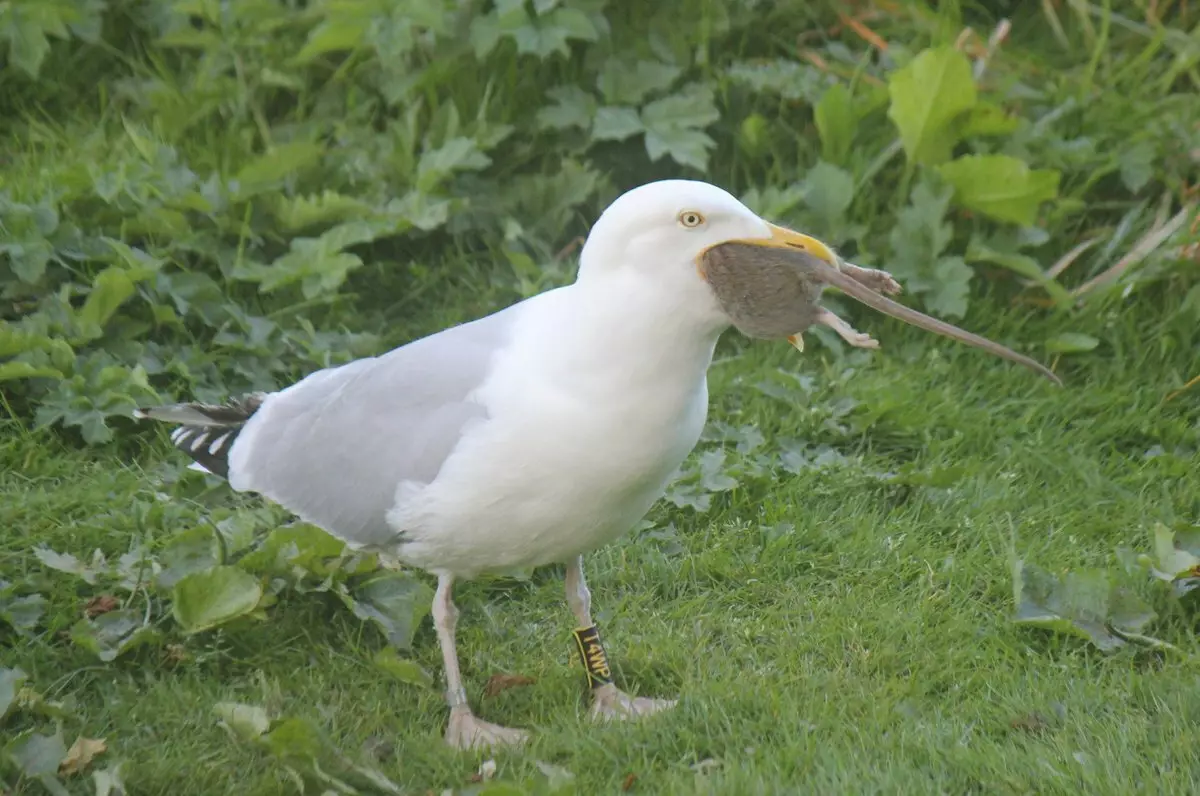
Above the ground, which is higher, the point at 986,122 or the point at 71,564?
the point at 71,564

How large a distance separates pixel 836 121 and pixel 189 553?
9.23ft

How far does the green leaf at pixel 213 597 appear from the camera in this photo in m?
3.90

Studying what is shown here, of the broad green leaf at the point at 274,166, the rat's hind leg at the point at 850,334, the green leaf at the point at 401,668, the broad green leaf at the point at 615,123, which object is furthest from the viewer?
the broad green leaf at the point at 615,123

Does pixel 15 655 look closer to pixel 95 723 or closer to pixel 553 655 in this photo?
pixel 95 723

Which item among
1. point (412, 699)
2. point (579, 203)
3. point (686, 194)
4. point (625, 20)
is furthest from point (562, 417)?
point (625, 20)

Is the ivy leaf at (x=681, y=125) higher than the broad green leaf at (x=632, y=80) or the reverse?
the reverse

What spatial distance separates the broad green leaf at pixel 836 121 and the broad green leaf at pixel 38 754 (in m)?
3.41

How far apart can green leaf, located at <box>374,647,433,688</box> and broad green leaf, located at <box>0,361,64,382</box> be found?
1.58 meters

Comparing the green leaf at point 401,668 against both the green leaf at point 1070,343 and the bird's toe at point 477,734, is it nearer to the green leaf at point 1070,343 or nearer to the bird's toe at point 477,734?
the bird's toe at point 477,734

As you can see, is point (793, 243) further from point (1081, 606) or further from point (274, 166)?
point (274, 166)

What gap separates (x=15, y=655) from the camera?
151 inches

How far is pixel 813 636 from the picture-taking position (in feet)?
13.1

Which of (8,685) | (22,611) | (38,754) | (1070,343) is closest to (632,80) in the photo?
(1070,343)

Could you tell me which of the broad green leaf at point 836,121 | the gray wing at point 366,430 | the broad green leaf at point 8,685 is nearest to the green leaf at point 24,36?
the gray wing at point 366,430
